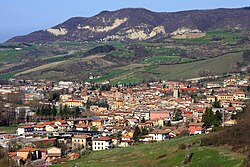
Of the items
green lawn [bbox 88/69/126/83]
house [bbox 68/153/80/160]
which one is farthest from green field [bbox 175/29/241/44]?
house [bbox 68/153/80/160]

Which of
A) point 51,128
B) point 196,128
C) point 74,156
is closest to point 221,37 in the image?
point 51,128

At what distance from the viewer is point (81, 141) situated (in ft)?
141

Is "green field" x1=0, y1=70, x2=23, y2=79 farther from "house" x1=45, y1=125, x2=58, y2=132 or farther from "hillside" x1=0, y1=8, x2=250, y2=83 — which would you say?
"house" x1=45, y1=125, x2=58, y2=132

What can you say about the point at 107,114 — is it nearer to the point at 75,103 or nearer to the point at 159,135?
the point at 75,103

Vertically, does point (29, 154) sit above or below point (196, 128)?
below

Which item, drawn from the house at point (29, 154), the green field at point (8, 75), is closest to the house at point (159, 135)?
the house at point (29, 154)

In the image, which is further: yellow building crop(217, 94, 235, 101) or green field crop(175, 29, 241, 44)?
green field crop(175, 29, 241, 44)

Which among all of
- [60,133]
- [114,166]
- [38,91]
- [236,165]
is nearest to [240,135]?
[236,165]

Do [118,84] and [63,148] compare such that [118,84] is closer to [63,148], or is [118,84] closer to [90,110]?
[90,110]

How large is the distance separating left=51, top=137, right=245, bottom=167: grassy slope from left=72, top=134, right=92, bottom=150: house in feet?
12.5

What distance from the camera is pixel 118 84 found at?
93.4 m

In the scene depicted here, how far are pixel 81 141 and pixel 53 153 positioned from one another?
516cm

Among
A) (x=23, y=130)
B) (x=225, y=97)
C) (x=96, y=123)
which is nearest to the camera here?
(x=23, y=130)

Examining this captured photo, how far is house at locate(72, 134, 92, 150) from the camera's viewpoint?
42.1m
